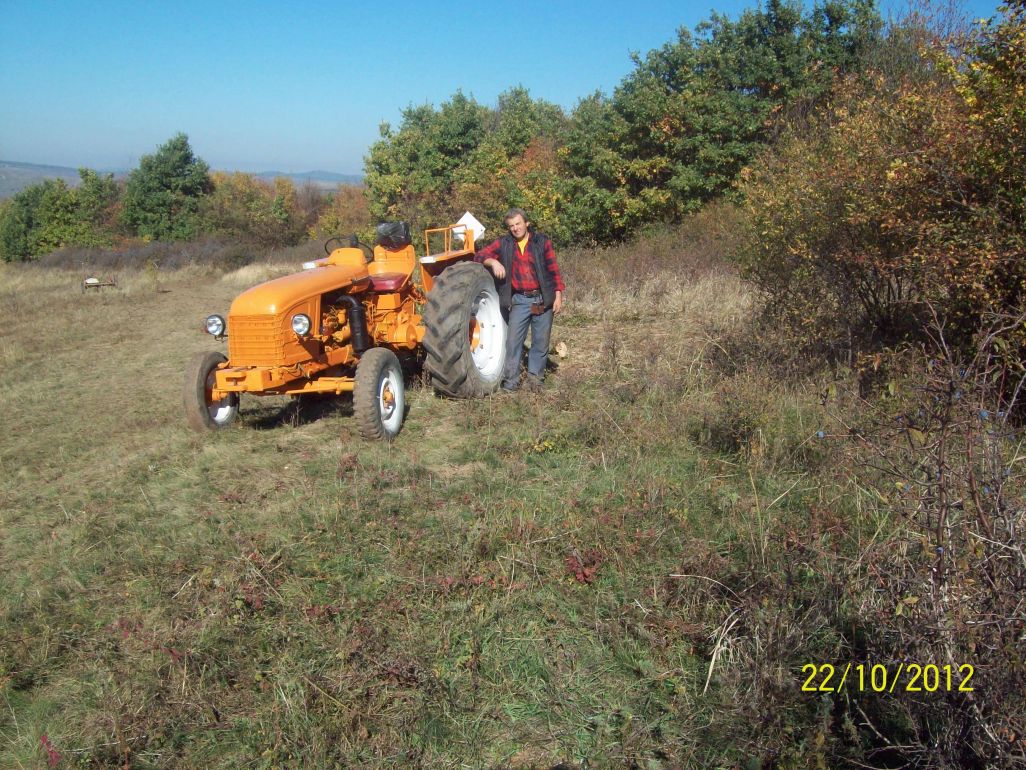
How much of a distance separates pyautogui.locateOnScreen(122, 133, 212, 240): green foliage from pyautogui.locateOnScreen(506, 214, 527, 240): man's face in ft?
110

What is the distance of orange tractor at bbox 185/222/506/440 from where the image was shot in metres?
5.36

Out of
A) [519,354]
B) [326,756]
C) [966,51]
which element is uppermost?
[966,51]

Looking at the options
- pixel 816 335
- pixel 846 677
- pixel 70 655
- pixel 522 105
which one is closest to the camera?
pixel 846 677

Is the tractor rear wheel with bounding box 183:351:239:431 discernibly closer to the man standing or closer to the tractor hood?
the tractor hood

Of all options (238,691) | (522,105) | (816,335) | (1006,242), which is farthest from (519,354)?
(522,105)

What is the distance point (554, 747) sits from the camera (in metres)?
2.65

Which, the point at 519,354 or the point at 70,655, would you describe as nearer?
the point at 70,655

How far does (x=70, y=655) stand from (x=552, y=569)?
7.18 feet

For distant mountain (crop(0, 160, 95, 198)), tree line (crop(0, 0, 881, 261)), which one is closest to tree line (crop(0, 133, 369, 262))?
tree line (crop(0, 0, 881, 261))

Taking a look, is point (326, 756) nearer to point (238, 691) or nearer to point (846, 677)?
point (238, 691)

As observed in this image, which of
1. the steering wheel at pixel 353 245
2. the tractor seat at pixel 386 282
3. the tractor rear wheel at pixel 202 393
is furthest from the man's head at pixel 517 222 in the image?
Answer: the tractor rear wheel at pixel 202 393

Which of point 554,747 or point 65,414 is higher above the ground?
point 65,414

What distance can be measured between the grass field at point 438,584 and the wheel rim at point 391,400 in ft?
0.51
